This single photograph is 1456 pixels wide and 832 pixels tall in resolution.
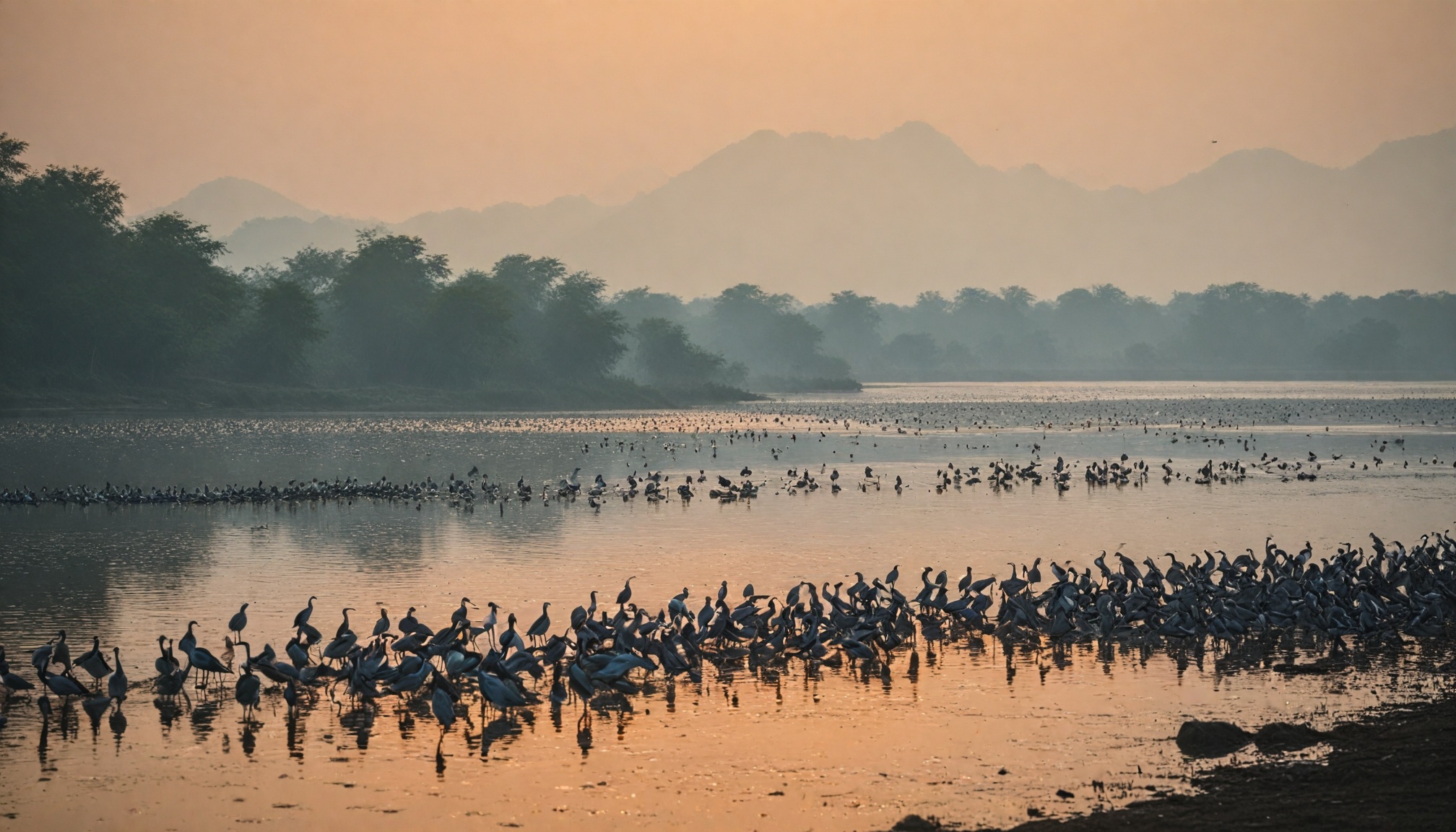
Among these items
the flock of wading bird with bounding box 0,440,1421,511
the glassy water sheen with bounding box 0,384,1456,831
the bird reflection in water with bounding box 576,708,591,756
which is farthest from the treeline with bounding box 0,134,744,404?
the bird reflection in water with bounding box 576,708,591,756

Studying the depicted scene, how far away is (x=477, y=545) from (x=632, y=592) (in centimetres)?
646

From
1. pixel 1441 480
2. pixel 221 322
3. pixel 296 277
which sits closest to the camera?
pixel 1441 480

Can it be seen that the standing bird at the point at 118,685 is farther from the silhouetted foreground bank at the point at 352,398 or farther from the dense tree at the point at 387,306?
the dense tree at the point at 387,306

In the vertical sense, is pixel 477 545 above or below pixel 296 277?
below

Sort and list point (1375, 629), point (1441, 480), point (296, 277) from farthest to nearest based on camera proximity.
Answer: point (296, 277) < point (1441, 480) < point (1375, 629)

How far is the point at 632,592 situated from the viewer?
63.7 feet

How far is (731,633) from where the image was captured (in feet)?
49.7

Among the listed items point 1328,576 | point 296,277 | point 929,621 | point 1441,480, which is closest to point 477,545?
point 929,621

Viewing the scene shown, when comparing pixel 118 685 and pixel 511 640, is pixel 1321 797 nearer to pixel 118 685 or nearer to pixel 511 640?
pixel 511 640

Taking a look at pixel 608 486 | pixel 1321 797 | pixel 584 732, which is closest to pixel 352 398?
pixel 608 486

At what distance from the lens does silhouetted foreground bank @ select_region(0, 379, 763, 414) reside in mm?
75625

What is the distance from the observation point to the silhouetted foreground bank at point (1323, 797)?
8812 millimetres

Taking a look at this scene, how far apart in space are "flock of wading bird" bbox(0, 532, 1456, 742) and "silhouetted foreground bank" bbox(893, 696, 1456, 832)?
507 centimetres

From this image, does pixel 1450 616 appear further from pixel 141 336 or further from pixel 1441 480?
pixel 141 336
